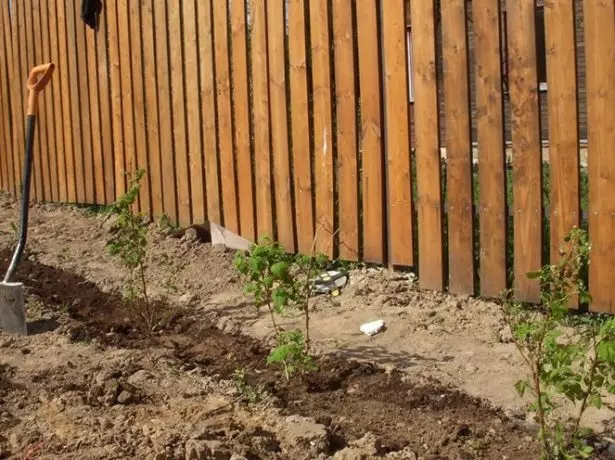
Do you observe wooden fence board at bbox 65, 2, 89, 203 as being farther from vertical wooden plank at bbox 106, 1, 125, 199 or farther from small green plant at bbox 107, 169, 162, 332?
small green plant at bbox 107, 169, 162, 332

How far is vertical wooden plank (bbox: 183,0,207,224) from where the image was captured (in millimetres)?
7840

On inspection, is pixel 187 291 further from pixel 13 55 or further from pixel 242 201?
pixel 13 55

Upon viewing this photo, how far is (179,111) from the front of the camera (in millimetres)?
8070

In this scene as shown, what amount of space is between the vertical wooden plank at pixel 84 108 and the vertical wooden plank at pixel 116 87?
33 cm

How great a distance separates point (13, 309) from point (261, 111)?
2115mm

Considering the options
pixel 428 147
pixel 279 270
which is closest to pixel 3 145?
pixel 428 147

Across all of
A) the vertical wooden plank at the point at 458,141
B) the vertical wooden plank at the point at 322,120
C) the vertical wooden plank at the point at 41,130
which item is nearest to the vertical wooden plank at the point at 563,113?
the vertical wooden plank at the point at 458,141

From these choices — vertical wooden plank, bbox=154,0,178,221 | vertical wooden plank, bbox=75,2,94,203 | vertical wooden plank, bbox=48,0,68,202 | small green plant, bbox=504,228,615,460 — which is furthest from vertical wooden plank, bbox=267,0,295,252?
vertical wooden plank, bbox=48,0,68,202

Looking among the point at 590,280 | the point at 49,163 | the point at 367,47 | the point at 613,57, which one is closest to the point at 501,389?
the point at 590,280

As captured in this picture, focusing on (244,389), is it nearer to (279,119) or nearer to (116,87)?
(279,119)

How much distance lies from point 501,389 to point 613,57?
5.39ft

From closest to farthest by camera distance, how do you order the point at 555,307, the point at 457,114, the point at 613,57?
the point at 555,307, the point at 613,57, the point at 457,114

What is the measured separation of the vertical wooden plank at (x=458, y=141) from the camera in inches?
232

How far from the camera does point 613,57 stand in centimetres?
521
